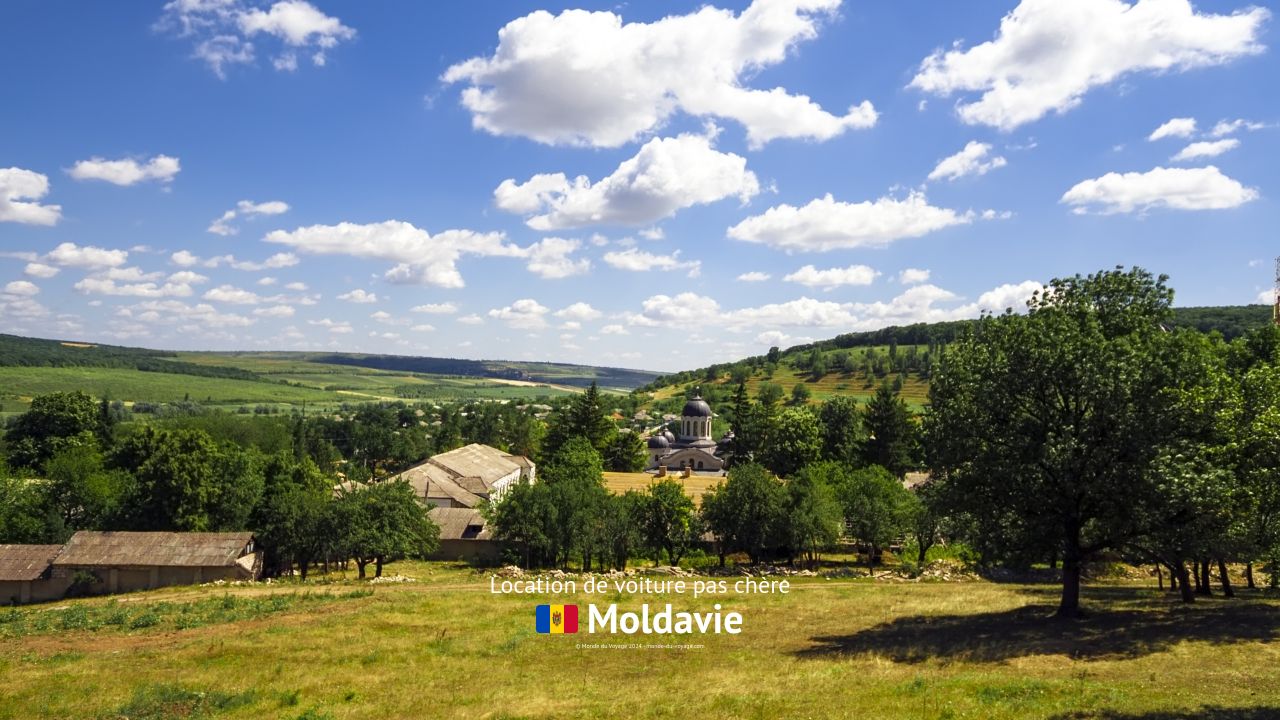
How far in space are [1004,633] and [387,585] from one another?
3330 cm

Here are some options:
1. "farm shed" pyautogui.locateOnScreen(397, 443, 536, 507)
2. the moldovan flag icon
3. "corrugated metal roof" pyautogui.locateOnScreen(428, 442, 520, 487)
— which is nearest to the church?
"corrugated metal roof" pyautogui.locateOnScreen(428, 442, 520, 487)

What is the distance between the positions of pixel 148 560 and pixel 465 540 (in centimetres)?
2169

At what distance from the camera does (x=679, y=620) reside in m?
29.7

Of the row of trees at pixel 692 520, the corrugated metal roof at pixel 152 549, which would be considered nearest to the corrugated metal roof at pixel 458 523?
the row of trees at pixel 692 520

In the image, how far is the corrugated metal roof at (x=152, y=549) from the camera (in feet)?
147

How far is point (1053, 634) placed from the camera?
23.3 m

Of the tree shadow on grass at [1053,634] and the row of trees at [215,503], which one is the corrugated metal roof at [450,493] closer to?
the row of trees at [215,503]

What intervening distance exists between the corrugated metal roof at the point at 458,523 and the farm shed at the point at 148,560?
15.9 m

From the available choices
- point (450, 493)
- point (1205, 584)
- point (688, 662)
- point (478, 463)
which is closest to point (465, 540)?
point (450, 493)

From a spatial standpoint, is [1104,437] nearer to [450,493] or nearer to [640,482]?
[640,482]

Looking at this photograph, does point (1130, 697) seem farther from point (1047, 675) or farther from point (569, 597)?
point (569, 597)

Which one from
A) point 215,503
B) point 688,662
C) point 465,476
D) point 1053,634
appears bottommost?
point 465,476

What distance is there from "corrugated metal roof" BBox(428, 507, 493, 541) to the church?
3654 centimetres

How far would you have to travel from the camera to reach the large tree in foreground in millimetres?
22453
